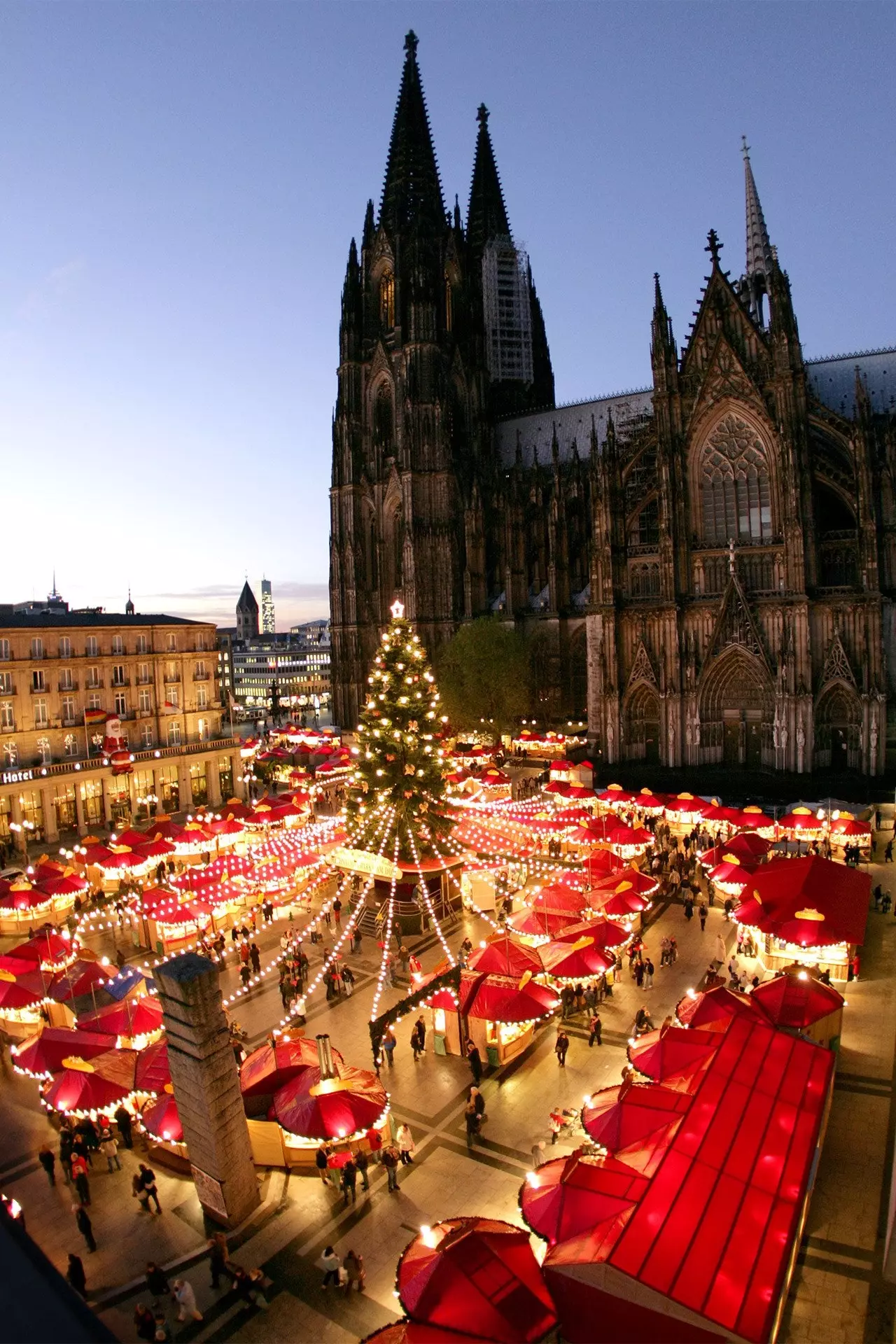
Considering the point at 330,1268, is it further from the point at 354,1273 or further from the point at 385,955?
the point at 385,955

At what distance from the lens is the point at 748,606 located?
44.5m

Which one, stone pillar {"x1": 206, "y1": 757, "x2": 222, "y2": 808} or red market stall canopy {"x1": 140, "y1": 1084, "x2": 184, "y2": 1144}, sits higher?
stone pillar {"x1": 206, "y1": 757, "x2": 222, "y2": 808}

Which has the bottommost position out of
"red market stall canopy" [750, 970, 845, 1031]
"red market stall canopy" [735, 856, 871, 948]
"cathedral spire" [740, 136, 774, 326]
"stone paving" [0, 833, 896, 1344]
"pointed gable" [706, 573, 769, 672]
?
"stone paving" [0, 833, 896, 1344]

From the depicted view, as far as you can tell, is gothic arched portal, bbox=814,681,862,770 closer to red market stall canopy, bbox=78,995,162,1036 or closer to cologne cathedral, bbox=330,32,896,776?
cologne cathedral, bbox=330,32,896,776

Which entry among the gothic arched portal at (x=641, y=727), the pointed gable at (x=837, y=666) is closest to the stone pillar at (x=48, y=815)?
the gothic arched portal at (x=641, y=727)

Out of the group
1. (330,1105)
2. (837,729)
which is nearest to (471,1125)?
(330,1105)

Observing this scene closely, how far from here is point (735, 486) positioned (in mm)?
46844

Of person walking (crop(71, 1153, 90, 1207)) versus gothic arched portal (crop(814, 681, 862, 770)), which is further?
gothic arched portal (crop(814, 681, 862, 770))

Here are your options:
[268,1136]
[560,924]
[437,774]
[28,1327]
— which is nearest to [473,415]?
[437,774]

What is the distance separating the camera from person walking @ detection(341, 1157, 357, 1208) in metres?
14.1

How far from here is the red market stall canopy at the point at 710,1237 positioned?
9.16 metres

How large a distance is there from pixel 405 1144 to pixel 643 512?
41.3m

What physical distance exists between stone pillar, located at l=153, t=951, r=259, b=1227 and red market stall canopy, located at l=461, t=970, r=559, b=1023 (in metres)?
5.76

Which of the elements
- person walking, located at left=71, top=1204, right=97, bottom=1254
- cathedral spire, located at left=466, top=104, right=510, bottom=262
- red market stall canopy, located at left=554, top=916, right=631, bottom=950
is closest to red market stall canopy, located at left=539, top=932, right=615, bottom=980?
red market stall canopy, located at left=554, top=916, right=631, bottom=950
